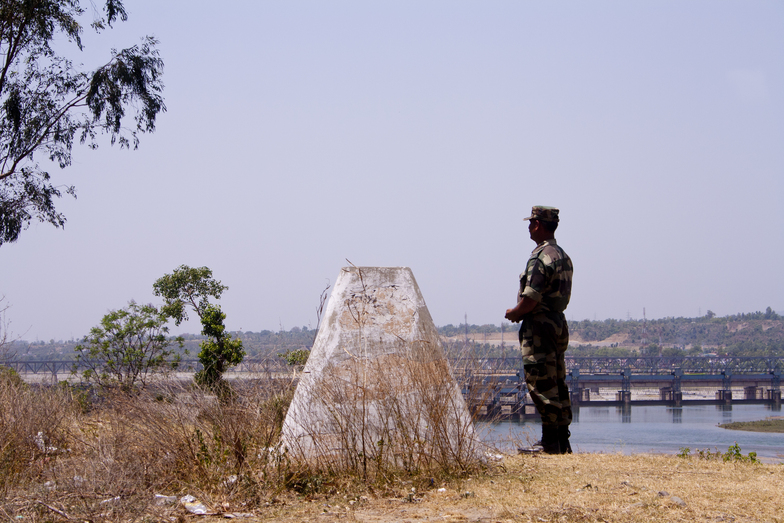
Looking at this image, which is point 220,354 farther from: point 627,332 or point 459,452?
point 627,332

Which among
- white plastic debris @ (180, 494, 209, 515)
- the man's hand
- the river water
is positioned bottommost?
the river water

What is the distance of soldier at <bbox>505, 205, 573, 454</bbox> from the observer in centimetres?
616

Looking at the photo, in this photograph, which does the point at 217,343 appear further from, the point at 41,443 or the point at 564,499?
the point at 564,499

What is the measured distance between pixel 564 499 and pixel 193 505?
2.33 metres

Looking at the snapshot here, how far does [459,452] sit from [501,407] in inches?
31.9

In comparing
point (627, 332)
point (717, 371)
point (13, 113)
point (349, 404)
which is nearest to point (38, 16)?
point (13, 113)

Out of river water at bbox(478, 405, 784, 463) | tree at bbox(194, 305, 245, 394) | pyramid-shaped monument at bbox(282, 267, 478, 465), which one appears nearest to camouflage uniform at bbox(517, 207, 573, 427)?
river water at bbox(478, 405, 784, 463)

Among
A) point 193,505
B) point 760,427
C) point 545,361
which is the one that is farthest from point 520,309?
point 760,427

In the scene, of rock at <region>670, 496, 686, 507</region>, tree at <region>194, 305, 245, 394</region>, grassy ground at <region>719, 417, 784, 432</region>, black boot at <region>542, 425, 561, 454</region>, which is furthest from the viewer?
grassy ground at <region>719, 417, 784, 432</region>

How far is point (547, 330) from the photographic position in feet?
20.4

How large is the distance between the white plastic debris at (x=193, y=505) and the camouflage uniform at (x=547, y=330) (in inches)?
122

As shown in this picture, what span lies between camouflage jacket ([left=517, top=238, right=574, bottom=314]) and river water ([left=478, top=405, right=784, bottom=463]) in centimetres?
119

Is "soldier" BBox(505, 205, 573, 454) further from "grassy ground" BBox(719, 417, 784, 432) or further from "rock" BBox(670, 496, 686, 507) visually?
"grassy ground" BBox(719, 417, 784, 432)

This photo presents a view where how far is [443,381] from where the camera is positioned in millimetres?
5105
